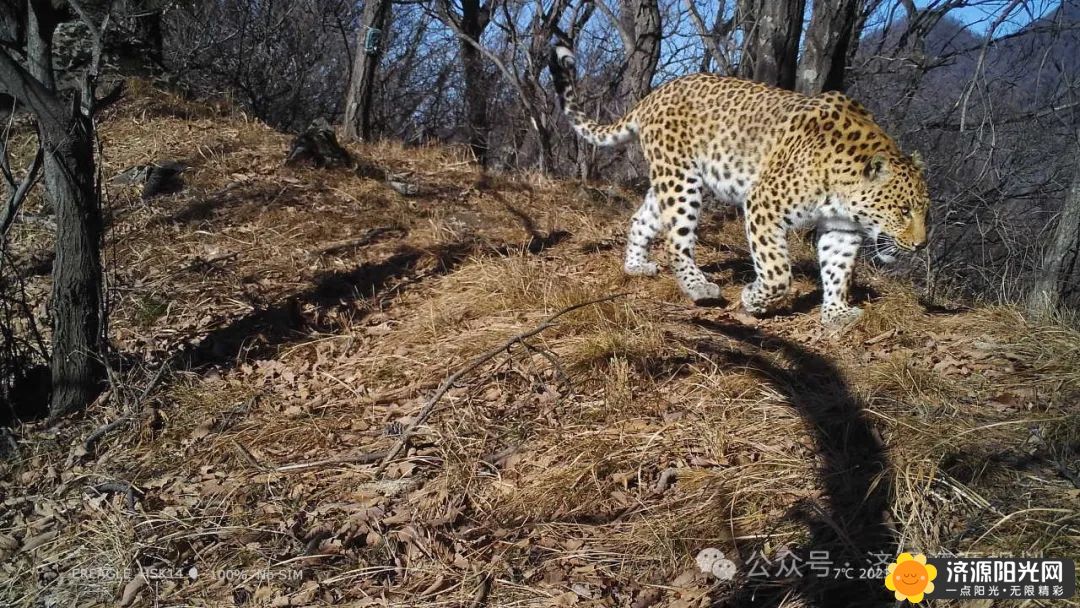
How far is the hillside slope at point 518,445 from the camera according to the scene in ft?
9.97

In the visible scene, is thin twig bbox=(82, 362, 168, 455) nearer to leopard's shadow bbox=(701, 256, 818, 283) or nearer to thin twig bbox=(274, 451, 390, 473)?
thin twig bbox=(274, 451, 390, 473)

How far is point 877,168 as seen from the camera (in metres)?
4.92

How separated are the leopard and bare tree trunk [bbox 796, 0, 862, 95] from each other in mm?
1376

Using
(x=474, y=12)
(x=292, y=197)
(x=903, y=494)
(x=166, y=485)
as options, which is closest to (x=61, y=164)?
(x=166, y=485)

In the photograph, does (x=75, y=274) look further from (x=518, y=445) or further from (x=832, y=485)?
(x=832, y=485)

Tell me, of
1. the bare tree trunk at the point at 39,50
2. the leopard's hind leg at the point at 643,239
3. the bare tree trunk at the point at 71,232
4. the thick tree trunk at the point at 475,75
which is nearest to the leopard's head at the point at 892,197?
the leopard's hind leg at the point at 643,239

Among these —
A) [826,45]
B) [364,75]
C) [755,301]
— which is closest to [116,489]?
[755,301]

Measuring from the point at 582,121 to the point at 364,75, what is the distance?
529 cm

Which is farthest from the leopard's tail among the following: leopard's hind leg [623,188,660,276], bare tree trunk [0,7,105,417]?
bare tree trunk [0,7,105,417]

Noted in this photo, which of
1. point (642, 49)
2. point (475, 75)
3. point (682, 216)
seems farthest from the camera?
point (475, 75)

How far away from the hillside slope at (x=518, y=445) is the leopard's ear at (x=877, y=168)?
0.97 meters

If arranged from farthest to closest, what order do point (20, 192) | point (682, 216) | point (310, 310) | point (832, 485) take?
point (682, 216) → point (310, 310) → point (20, 192) → point (832, 485)

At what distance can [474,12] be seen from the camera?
13109 mm

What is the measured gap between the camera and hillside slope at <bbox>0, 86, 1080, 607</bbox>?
120 inches
